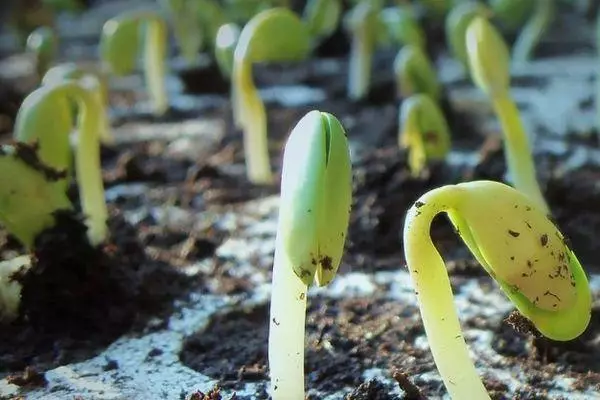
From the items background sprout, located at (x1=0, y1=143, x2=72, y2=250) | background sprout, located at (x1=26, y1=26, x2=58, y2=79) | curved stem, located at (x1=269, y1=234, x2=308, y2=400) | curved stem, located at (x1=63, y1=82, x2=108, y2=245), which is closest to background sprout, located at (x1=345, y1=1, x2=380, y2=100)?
background sprout, located at (x1=26, y1=26, x2=58, y2=79)

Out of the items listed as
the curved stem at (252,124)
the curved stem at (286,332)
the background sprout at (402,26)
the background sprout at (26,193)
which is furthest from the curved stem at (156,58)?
the curved stem at (286,332)

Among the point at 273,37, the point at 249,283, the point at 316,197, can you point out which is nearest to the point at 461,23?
the point at 273,37

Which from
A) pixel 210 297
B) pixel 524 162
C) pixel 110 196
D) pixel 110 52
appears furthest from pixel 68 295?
pixel 110 52

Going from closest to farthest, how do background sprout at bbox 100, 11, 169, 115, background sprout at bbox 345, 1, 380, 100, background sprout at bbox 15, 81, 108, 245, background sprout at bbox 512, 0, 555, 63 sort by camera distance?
background sprout at bbox 15, 81, 108, 245
background sprout at bbox 100, 11, 169, 115
background sprout at bbox 345, 1, 380, 100
background sprout at bbox 512, 0, 555, 63

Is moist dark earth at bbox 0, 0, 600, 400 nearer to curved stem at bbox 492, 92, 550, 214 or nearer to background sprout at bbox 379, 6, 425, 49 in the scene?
curved stem at bbox 492, 92, 550, 214

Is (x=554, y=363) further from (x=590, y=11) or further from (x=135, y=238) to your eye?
(x=590, y=11)

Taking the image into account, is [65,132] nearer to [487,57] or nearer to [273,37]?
[273,37]
